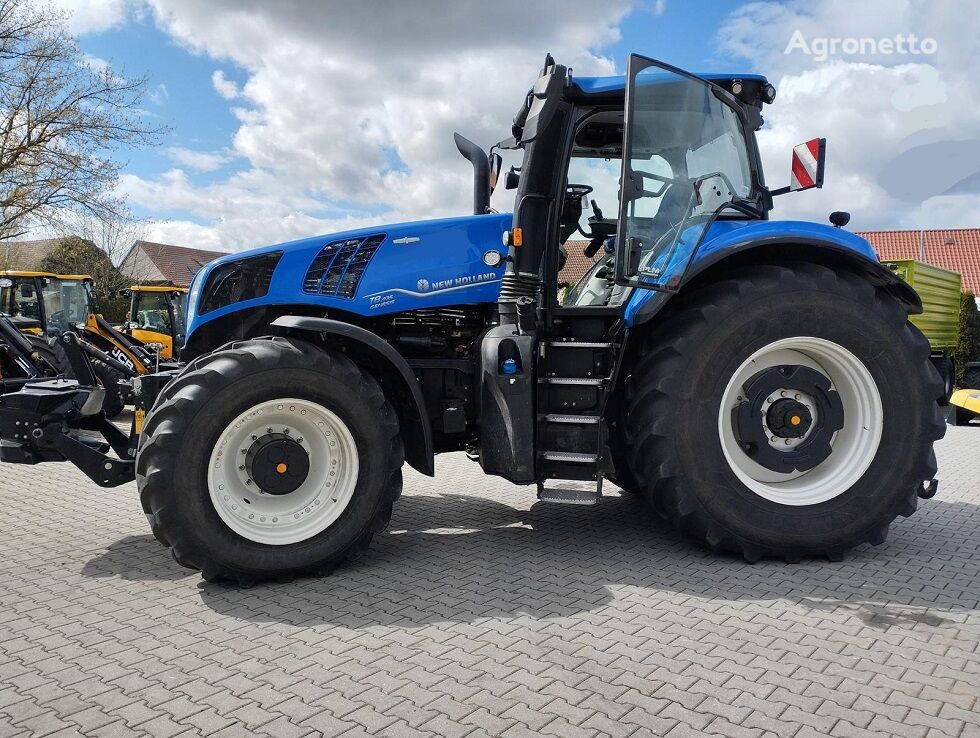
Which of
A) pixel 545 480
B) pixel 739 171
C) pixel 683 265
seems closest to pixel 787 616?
pixel 545 480

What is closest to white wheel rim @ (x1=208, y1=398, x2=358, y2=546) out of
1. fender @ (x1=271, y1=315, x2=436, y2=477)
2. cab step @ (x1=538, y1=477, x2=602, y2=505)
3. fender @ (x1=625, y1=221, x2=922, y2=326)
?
fender @ (x1=271, y1=315, x2=436, y2=477)

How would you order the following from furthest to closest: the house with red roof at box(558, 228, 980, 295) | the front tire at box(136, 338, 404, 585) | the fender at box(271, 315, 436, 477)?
1. the house with red roof at box(558, 228, 980, 295)
2. the fender at box(271, 315, 436, 477)
3. the front tire at box(136, 338, 404, 585)

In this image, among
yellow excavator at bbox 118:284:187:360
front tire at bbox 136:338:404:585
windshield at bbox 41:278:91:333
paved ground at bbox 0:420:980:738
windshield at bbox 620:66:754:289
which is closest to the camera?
paved ground at bbox 0:420:980:738

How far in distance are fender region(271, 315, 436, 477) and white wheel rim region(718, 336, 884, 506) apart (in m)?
1.64

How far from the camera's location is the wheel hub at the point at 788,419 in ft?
13.5

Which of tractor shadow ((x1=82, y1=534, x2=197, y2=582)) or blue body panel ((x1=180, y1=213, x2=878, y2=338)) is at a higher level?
blue body panel ((x1=180, y1=213, x2=878, y2=338))

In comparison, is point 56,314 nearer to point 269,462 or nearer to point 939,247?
point 269,462

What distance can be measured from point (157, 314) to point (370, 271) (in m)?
13.7

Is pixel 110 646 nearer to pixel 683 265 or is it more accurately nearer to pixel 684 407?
pixel 684 407

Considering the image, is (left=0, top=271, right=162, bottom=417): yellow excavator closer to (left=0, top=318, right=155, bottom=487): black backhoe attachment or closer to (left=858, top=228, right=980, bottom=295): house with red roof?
(left=0, top=318, right=155, bottom=487): black backhoe attachment

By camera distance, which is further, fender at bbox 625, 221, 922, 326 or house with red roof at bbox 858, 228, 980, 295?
house with red roof at bbox 858, 228, 980, 295

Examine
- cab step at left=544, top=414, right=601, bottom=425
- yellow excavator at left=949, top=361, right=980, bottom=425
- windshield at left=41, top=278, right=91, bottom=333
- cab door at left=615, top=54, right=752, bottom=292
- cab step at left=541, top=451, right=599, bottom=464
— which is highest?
cab door at left=615, top=54, right=752, bottom=292

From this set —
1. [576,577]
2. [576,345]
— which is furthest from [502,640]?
[576,345]

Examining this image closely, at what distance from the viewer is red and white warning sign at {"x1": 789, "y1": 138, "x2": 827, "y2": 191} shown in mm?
4215
